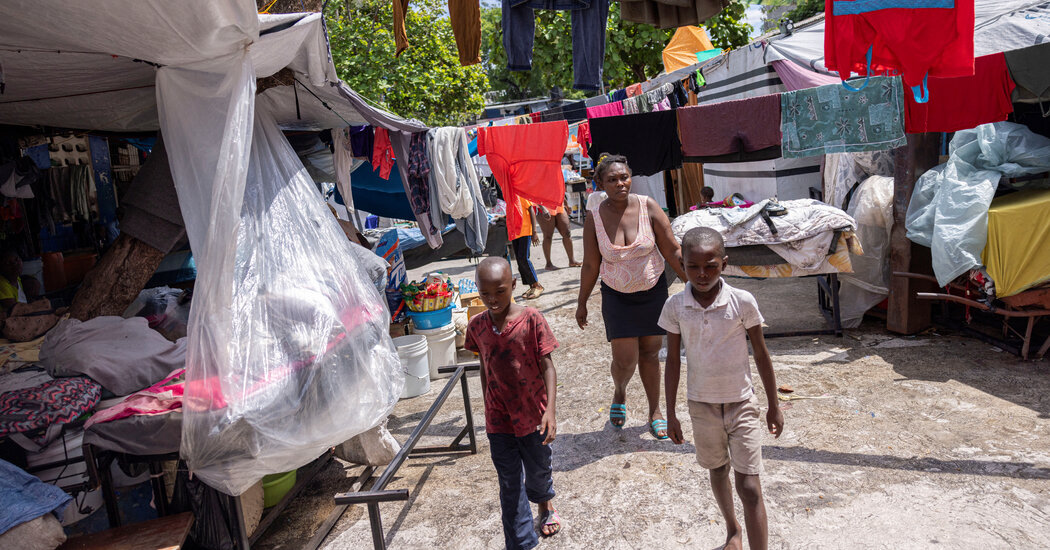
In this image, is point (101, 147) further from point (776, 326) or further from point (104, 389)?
point (776, 326)

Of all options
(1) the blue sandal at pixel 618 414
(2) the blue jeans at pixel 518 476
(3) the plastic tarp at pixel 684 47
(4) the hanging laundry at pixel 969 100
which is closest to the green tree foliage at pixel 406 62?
(3) the plastic tarp at pixel 684 47

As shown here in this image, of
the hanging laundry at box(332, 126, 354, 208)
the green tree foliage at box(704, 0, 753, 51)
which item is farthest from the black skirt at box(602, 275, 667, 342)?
the green tree foliage at box(704, 0, 753, 51)

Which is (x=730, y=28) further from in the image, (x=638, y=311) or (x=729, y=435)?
(x=729, y=435)

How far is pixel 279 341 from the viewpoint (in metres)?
3.44

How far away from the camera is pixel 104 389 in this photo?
395cm

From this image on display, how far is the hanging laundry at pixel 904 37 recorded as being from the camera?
3.31 metres

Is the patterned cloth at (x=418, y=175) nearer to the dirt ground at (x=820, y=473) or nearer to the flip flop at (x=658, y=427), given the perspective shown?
the dirt ground at (x=820, y=473)

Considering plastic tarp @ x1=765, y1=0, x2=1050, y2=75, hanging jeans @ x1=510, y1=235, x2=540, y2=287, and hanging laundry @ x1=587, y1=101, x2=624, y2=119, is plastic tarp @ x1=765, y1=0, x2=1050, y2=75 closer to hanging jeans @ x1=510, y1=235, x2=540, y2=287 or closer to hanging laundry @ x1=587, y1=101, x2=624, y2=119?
hanging laundry @ x1=587, y1=101, x2=624, y2=119

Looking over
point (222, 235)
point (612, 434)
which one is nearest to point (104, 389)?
point (222, 235)

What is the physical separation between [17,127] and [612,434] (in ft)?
20.1

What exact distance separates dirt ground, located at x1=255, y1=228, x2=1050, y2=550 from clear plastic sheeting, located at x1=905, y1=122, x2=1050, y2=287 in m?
0.91

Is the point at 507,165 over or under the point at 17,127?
under

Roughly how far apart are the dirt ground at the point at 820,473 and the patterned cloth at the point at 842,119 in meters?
2.08

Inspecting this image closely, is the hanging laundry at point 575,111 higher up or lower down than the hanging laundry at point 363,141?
higher up
